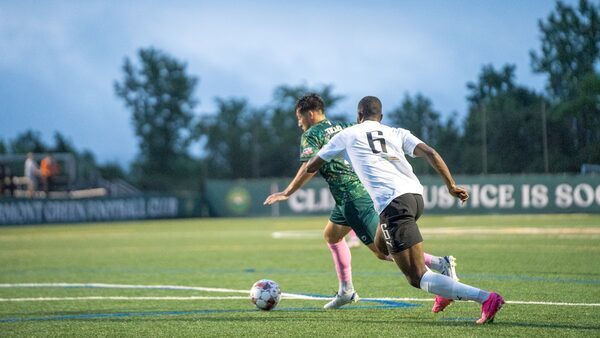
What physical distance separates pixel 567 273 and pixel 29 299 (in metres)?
7.36

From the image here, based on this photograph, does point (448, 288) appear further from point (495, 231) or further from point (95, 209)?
point (95, 209)

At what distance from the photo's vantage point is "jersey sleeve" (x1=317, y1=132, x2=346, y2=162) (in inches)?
332

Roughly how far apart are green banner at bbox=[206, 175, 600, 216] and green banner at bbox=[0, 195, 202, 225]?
2.51 metres

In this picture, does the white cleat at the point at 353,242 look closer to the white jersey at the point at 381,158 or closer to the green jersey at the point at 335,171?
the green jersey at the point at 335,171

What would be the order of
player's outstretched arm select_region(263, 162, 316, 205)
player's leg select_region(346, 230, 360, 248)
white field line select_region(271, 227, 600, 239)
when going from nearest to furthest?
player's outstretched arm select_region(263, 162, 316, 205), player's leg select_region(346, 230, 360, 248), white field line select_region(271, 227, 600, 239)

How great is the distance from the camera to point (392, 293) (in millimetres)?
10961

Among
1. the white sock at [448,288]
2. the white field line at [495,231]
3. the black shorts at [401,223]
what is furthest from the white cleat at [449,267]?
the white field line at [495,231]

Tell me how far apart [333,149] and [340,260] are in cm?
203

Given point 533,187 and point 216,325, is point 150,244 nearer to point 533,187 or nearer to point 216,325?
point 216,325

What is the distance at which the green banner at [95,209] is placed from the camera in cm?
3506

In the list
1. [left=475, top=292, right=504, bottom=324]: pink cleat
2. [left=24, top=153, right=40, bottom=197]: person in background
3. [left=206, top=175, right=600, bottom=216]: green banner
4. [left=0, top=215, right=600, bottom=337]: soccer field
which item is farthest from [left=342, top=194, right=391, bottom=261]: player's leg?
[left=24, top=153, right=40, bottom=197]: person in background

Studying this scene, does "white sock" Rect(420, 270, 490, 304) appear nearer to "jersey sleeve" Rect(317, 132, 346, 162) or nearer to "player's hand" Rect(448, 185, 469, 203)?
"player's hand" Rect(448, 185, 469, 203)

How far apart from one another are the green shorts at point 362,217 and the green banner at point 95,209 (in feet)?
90.3

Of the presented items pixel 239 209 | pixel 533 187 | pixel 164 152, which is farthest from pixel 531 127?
pixel 164 152
